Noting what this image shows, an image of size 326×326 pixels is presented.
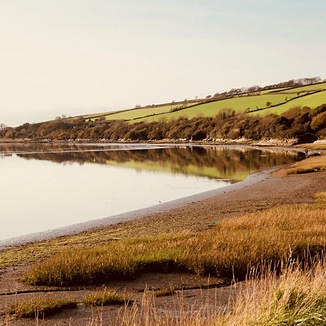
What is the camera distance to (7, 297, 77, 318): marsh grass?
9.47 m

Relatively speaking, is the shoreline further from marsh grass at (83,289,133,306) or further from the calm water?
marsh grass at (83,289,133,306)

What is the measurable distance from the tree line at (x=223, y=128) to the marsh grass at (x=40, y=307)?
95.2m

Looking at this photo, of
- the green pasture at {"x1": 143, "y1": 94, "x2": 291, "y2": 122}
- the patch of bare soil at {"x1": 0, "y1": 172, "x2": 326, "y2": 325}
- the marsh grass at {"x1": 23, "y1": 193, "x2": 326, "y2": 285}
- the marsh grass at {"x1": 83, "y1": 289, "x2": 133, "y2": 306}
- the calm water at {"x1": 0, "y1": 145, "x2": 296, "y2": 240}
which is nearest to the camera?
the patch of bare soil at {"x1": 0, "y1": 172, "x2": 326, "y2": 325}

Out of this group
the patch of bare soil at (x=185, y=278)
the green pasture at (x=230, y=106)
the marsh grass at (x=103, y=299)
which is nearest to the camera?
the patch of bare soil at (x=185, y=278)

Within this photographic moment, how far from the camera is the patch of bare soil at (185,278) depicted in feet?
31.5

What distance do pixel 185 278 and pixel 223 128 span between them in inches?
4959

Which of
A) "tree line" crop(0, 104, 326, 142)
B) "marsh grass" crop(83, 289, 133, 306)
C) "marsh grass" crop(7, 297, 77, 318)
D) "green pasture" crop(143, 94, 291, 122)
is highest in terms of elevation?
"green pasture" crop(143, 94, 291, 122)

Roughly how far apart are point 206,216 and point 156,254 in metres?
12.2

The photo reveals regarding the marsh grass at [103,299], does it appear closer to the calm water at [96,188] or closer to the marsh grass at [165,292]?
the marsh grass at [165,292]

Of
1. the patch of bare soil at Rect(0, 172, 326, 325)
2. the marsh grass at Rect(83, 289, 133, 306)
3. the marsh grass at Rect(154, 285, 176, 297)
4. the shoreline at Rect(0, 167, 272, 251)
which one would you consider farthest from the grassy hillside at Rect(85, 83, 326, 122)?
the marsh grass at Rect(83, 289, 133, 306)

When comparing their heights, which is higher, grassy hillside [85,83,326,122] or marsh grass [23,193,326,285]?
grassy hillside [85,83,326,122]

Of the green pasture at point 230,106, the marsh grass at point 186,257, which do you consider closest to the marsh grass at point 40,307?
the marsh grass at point 186,257

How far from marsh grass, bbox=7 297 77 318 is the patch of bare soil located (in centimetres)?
18

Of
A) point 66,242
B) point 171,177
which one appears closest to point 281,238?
point 66,242
